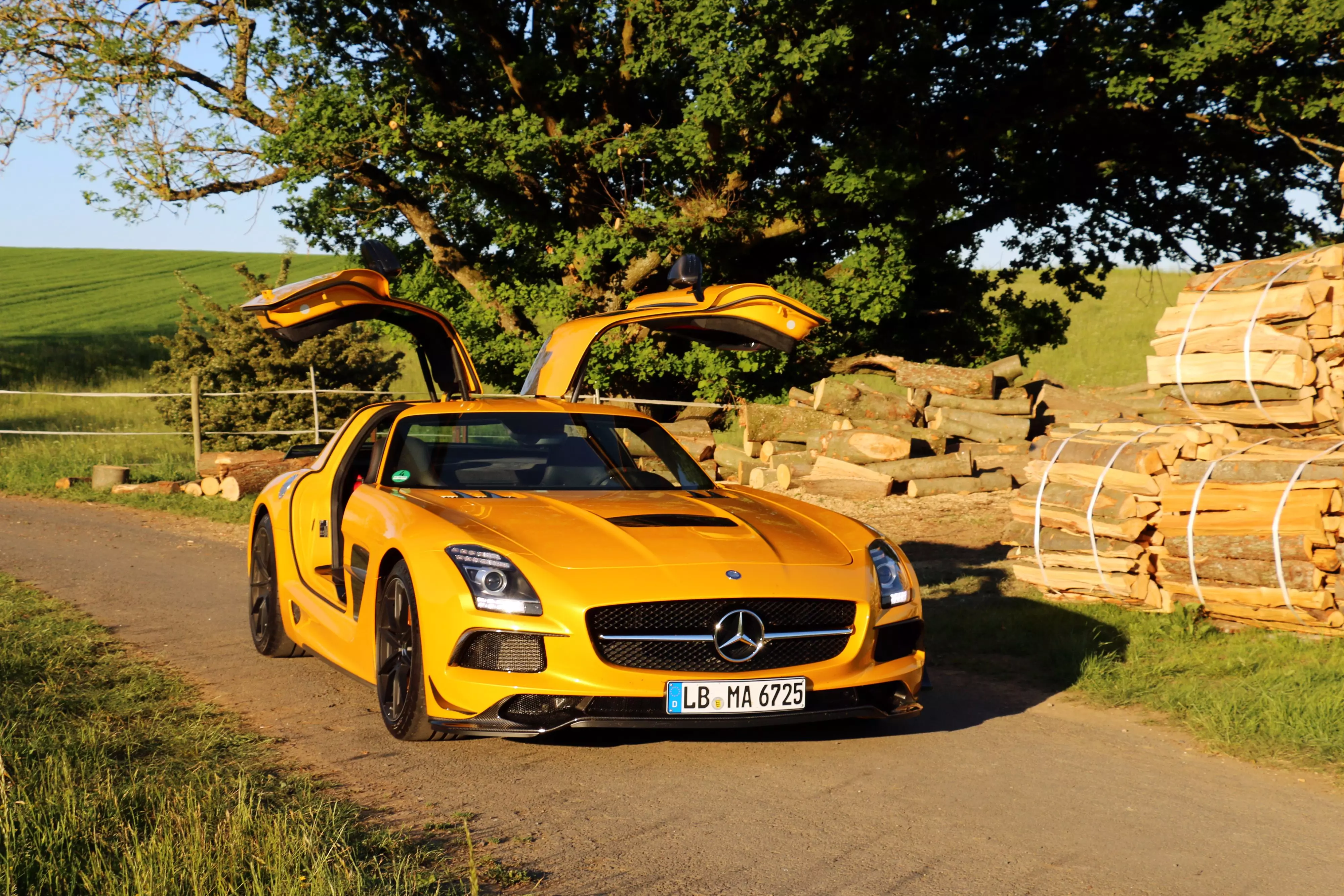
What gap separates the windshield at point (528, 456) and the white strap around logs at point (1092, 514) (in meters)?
3.12

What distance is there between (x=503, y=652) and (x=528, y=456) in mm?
1871

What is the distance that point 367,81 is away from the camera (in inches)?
835

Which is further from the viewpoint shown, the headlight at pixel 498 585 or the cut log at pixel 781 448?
the cut log at pixel 781 448

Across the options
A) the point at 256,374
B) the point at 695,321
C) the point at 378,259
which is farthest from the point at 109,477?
the point at 695,321

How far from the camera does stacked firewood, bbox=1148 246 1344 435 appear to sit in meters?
8.62

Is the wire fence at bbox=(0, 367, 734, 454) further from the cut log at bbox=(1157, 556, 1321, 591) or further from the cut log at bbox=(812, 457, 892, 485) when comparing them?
the cut log at bbox=(1157, 556, 1321, 591)

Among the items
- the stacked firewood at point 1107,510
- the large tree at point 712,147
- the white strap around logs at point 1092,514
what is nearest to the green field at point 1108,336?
the large tree at point 712,147

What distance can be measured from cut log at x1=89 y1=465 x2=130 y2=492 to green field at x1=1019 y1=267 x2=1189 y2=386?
30899 mm

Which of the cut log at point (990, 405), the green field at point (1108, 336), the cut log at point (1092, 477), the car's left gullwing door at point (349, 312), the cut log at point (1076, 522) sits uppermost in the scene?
the green field at point (1108, 336)

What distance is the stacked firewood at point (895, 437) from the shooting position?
16781 mm

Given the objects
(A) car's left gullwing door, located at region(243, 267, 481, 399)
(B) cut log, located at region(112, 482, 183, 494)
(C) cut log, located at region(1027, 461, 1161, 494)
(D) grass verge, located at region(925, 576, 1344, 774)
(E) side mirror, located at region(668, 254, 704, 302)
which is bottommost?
(D) grass verge, located at region(925, 576, 1344, 774)

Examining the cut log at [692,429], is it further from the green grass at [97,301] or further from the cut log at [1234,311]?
the green grass at [97,301]

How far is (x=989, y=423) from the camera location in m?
18.2

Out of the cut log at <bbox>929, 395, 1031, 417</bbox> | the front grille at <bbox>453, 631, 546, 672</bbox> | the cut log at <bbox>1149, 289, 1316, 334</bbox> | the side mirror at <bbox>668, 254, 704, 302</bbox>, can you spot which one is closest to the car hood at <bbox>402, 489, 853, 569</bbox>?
the front grille at <bbox>453, 631, 546, 672</bbox>
